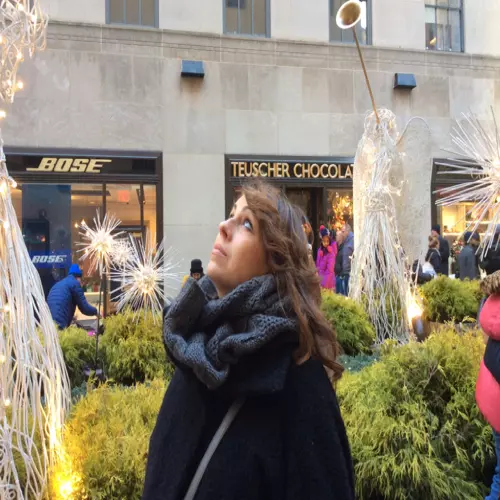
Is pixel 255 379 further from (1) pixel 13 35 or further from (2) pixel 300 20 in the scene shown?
(2) pixel 300 20

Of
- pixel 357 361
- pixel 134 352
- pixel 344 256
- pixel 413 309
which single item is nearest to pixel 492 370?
pixel 357 361

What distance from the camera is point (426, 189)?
645cm

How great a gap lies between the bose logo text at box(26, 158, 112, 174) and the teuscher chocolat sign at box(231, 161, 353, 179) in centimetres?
284

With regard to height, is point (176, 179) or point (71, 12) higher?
point (71, 12)

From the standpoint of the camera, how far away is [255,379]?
1281 millimetres

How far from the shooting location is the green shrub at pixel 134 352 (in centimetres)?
518

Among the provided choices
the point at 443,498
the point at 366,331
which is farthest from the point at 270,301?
the point at 366,331

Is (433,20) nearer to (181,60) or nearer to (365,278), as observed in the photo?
(181,60)

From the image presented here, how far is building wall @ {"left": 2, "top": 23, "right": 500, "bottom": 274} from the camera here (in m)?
10.5

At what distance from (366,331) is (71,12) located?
28.8ft

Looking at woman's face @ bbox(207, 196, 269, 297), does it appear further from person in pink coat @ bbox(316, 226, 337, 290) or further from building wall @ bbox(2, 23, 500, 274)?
A: building wall @ bbox(2, 23, 500, 274)

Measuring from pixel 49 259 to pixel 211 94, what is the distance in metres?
4.86

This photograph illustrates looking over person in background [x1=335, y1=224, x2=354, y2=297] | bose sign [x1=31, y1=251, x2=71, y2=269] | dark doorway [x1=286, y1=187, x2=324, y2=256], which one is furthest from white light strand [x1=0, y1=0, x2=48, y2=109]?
dark doorway [x1=286, y1=187, x2=324, y2=256]

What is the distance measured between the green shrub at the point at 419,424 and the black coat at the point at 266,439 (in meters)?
1.92
